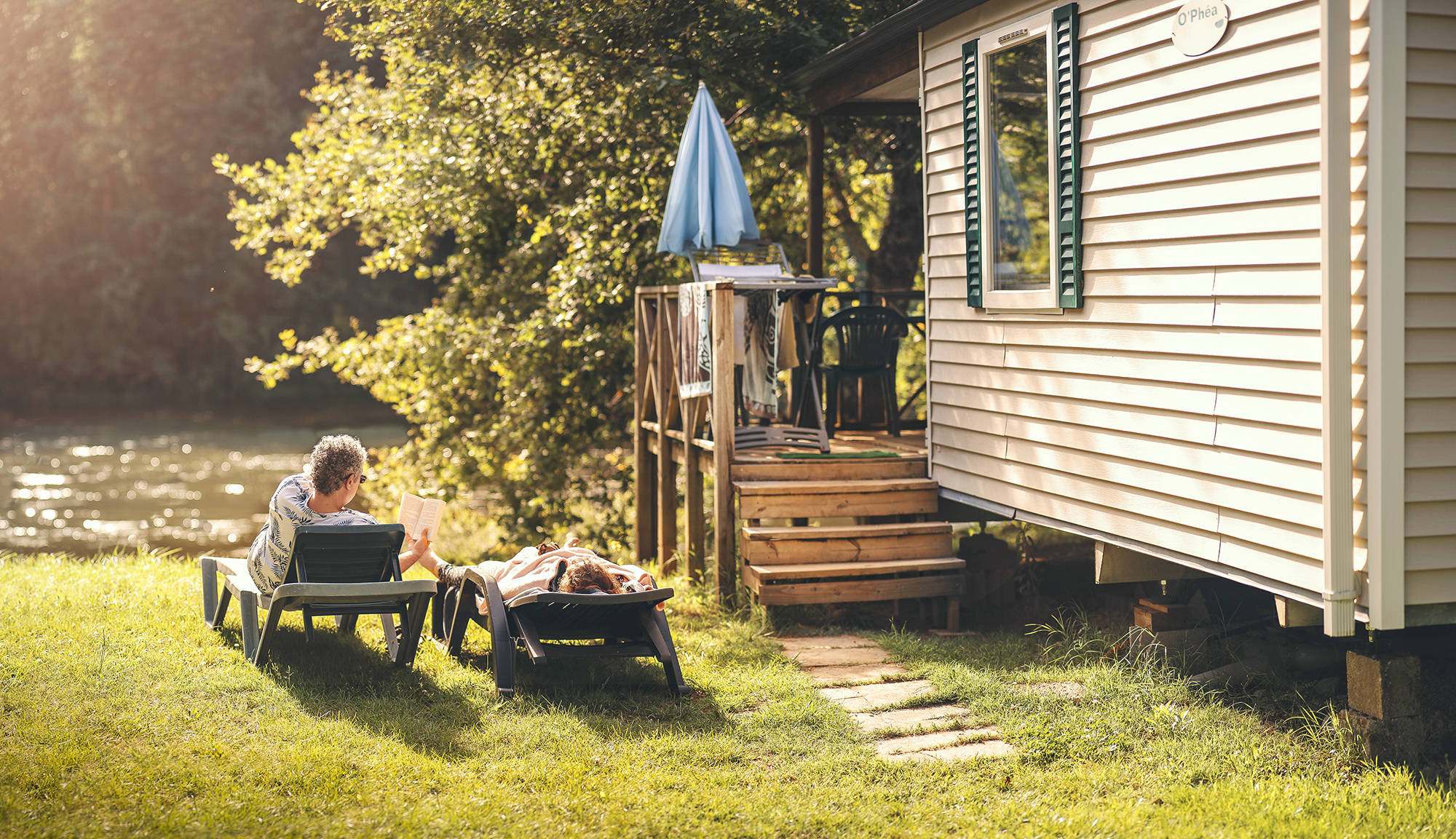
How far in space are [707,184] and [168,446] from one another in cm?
1983

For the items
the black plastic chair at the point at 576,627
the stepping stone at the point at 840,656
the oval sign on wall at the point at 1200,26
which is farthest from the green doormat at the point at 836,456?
the oval sign on wall at the point at 1200,26

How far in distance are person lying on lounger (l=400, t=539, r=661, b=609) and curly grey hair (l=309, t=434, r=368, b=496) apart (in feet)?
1.43

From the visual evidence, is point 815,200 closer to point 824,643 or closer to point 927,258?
point 927,258

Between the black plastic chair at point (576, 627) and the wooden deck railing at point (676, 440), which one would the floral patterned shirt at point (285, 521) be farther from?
the wooden deck railing at point (676, 440)

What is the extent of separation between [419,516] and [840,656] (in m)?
2.04

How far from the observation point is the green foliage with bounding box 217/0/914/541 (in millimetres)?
8695

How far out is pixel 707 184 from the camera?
6898 millimetres

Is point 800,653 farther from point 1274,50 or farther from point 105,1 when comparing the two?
point 105,1

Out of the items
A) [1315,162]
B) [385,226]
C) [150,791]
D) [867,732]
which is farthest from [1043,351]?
[385,226]

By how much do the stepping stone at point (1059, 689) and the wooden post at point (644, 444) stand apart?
400cm

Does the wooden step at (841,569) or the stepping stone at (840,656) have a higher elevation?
the wooden step at (841,569)

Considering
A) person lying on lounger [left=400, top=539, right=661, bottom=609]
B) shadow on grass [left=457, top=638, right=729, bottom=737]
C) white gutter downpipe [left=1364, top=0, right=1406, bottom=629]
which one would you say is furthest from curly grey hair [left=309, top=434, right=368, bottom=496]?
white gutter downpipe [left=1364, top=0, right=1406, bottom=629]

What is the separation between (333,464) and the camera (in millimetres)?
4520

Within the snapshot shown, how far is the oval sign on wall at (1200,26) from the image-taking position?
411 centimetres
